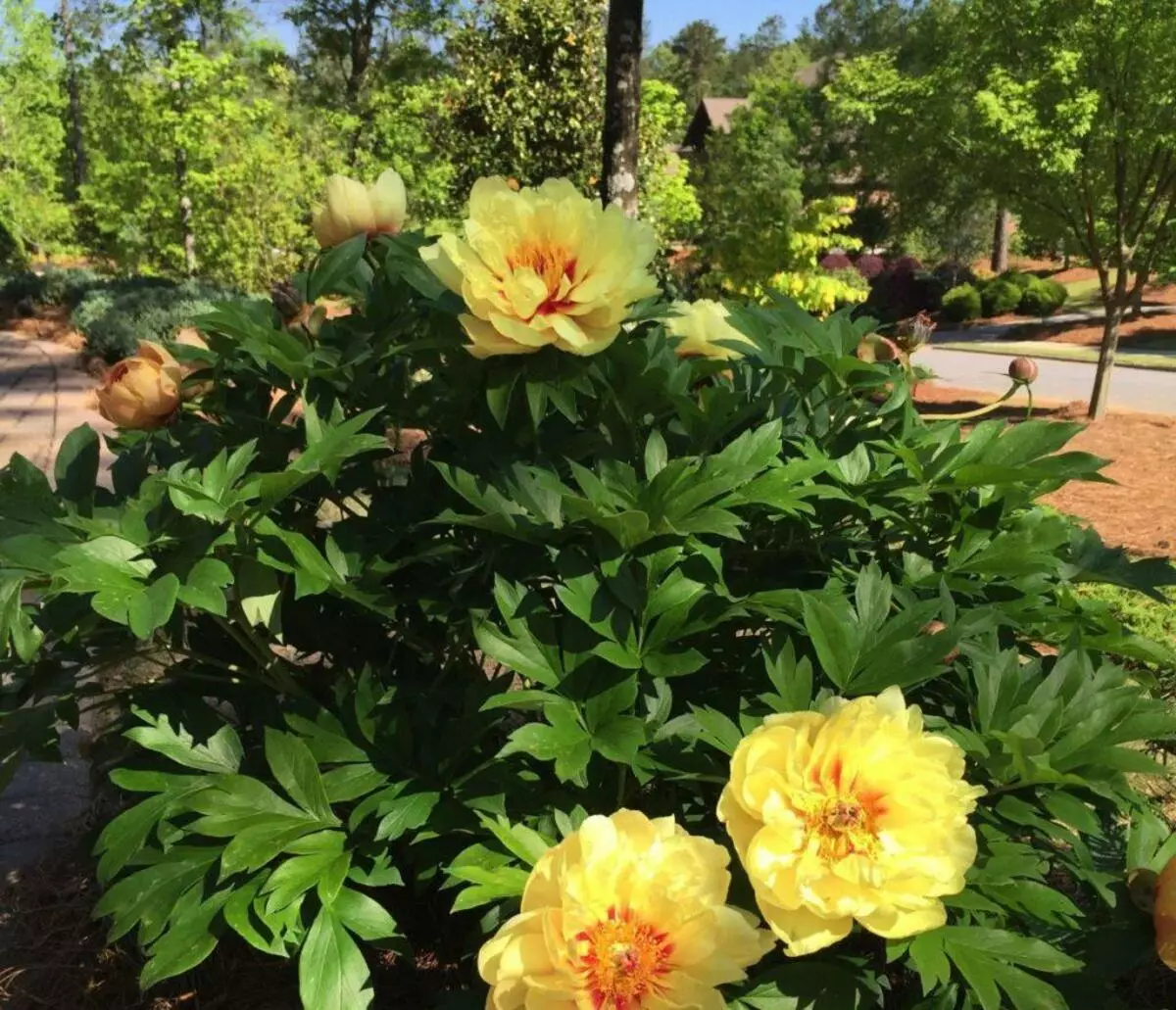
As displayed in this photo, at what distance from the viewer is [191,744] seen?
148 centimetres

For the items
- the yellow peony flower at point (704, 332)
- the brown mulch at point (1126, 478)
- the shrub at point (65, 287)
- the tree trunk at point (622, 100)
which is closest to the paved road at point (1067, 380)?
the brown mulch at point (1126, 478)

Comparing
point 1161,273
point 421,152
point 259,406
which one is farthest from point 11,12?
point 259,406

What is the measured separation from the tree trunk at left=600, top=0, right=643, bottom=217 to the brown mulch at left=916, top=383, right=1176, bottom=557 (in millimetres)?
2873

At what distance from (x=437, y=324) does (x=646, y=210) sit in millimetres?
Result: 11873

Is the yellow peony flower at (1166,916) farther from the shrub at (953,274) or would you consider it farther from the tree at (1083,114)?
the shrub at (953,274)

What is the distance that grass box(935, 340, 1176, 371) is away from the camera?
58.9 ft

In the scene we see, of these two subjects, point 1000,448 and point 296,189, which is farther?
point 296,189

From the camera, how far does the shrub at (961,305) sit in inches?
1038

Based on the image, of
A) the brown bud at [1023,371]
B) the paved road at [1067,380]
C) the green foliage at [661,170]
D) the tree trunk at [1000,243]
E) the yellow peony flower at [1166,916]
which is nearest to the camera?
the yellow peony flower at [1166,916]

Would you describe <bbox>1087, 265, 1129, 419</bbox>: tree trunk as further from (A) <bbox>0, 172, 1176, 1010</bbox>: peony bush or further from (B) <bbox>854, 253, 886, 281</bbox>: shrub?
(B) <bbox>854, 253, 886, 281</bbox>: shrub

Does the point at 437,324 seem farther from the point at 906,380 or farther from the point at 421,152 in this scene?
the point at 421,152

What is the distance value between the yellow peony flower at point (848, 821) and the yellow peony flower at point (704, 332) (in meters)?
0.86

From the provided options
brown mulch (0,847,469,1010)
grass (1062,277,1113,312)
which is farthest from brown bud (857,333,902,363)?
grass (1062,277,1113,312)

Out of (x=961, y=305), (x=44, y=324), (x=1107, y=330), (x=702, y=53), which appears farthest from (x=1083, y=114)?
(x=702, y=53)
